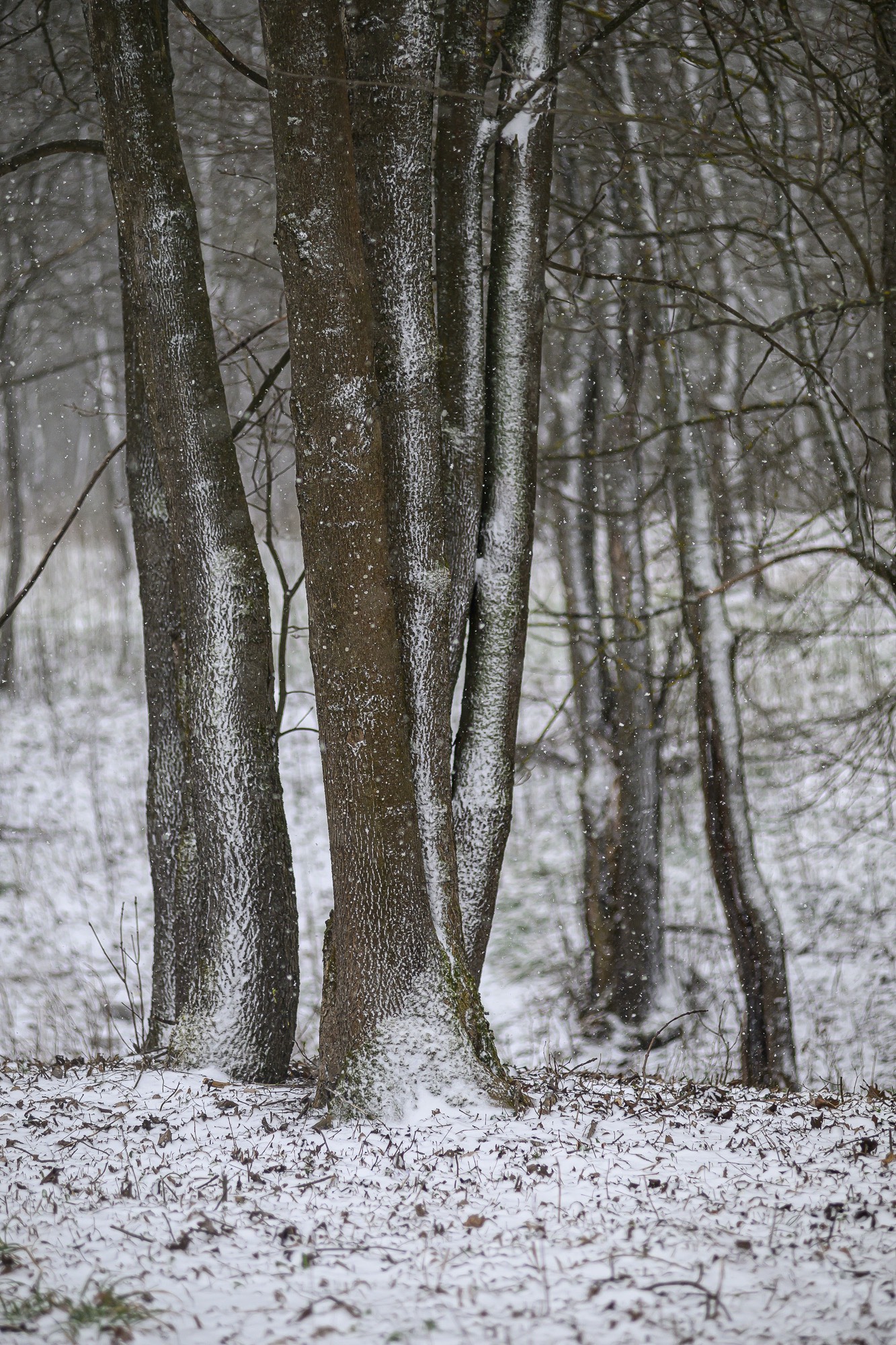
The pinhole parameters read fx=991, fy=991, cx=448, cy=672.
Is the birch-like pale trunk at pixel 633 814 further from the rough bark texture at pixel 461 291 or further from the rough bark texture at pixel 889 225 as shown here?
the rough bark texture at pixel 461 291

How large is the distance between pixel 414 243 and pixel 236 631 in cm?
171

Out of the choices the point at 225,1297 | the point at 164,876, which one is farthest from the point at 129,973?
the point at 225,1297

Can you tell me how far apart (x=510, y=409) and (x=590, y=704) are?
15.0 ft

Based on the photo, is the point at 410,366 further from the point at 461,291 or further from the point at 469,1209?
the point at 469,1209

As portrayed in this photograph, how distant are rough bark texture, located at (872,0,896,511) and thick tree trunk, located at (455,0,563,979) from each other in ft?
5.87

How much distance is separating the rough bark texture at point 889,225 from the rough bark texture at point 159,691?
12.4 feet

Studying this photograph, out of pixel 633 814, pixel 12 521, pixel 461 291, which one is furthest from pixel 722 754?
pixel 12 521

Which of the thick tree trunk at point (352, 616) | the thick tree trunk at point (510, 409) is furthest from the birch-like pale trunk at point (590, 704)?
the thick tree trunk at point (352, 616)

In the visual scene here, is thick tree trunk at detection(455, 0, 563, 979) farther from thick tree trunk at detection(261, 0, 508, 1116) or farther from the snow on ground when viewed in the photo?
the snow on ground

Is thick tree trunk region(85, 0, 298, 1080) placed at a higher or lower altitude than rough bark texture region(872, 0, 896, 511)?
lower

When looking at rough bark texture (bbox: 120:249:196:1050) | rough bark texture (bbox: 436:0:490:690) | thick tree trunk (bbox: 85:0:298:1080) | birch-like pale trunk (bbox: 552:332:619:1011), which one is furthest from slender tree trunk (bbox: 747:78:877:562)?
rough bark texture (bbox: 120:249:196:1050)

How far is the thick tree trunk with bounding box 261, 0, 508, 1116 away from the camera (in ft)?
11.3

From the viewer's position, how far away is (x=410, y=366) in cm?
380

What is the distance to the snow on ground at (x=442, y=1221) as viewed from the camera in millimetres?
2215
